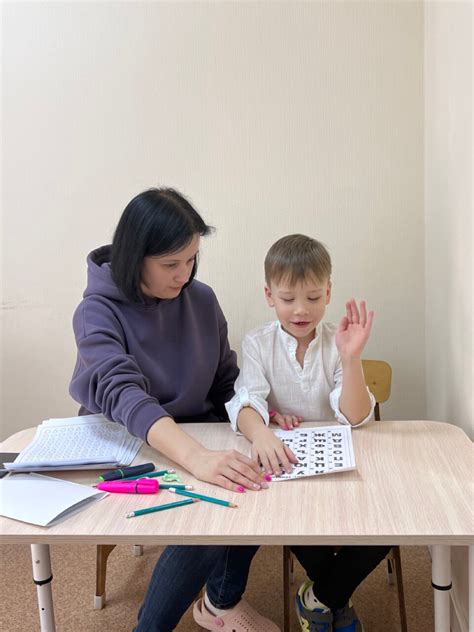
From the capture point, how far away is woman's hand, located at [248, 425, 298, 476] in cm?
132

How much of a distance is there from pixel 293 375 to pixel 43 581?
0.74 meters

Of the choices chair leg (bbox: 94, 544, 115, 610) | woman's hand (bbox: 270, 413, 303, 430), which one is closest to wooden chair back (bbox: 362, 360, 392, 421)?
woman's hand (bbox: 270, 413, 303, 430)

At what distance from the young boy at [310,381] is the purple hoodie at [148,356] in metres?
0.14

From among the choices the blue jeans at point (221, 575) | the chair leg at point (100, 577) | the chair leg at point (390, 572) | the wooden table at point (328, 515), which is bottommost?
the chair leg at point (390, 572)

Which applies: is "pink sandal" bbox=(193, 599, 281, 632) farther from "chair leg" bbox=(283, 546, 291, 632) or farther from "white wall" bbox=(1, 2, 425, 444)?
"white wall" bbox=(1, 2, 425, 444)

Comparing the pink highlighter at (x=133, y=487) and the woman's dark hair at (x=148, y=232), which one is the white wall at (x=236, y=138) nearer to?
the woman's dark hair at (x=148, y=232)

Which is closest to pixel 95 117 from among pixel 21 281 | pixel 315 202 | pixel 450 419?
pixel 21 281

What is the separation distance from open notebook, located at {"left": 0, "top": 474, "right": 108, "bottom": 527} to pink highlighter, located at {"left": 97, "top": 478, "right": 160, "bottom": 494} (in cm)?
2

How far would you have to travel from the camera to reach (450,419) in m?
1.88

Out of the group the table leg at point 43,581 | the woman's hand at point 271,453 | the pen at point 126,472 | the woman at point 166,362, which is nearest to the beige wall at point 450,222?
the woman's hand at point 271,453

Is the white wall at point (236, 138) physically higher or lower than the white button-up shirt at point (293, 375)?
higher

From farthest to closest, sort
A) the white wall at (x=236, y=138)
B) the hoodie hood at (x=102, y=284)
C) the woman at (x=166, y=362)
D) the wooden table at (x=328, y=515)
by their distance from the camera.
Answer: the white wall at (x=236, y=138), the hoodie hood at (x=102, y=284), the woman at (x=166, y=362), the wooden table at (x=328, y=515)

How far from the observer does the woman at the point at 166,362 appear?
1.40m

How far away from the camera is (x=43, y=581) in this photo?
139cm
